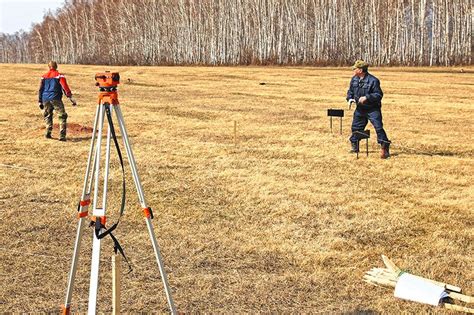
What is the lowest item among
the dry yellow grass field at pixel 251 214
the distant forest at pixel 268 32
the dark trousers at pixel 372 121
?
the dry yellow grass field at pixel 251 214

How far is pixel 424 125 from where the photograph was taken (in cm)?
2014

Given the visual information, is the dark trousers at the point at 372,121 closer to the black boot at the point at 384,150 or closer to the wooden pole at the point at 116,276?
the black boot at the point at 384,150

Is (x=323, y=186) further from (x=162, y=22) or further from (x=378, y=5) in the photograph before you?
(x=162, y=22)

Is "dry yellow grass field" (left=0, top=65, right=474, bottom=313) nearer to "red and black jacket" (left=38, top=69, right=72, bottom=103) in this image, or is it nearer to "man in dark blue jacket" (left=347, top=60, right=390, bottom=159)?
"man in dark blue jacket" (left=347, top=60, right=390, bottom=159)

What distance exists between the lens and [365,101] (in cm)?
1368

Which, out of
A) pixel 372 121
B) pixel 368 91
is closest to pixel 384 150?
pixel 372 121

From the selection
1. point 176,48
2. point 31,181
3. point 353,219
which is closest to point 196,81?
point 31,181

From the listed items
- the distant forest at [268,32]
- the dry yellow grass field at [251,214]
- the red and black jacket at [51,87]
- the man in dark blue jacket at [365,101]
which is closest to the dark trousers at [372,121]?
the man in dark blue jacket at [365,101]

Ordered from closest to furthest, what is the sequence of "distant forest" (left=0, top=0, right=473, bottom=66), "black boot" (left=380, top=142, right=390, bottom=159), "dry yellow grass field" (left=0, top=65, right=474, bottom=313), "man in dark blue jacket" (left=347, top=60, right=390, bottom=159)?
"dry yellow grass field" (left=0, top=65, right=474, bottom=313), "man in dark blue jacket" (left=347, top=60, right=390, bottom=159), "black boot" (left=380, top=142, right=390, bottom=159), "distant forest" (left=0, top=0, right=473, bottom=66)

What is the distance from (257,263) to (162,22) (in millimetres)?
74283

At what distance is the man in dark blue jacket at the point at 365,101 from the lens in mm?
13672

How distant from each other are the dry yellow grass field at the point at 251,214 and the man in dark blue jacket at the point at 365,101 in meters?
0.52

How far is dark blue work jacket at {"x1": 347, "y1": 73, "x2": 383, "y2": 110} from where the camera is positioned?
1370cm

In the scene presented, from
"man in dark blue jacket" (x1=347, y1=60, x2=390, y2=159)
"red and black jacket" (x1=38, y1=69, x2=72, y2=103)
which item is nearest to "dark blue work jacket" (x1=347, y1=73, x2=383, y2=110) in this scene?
"man in dark blue jacket" (x1=347, y1=60, x2=390, y2=159)
